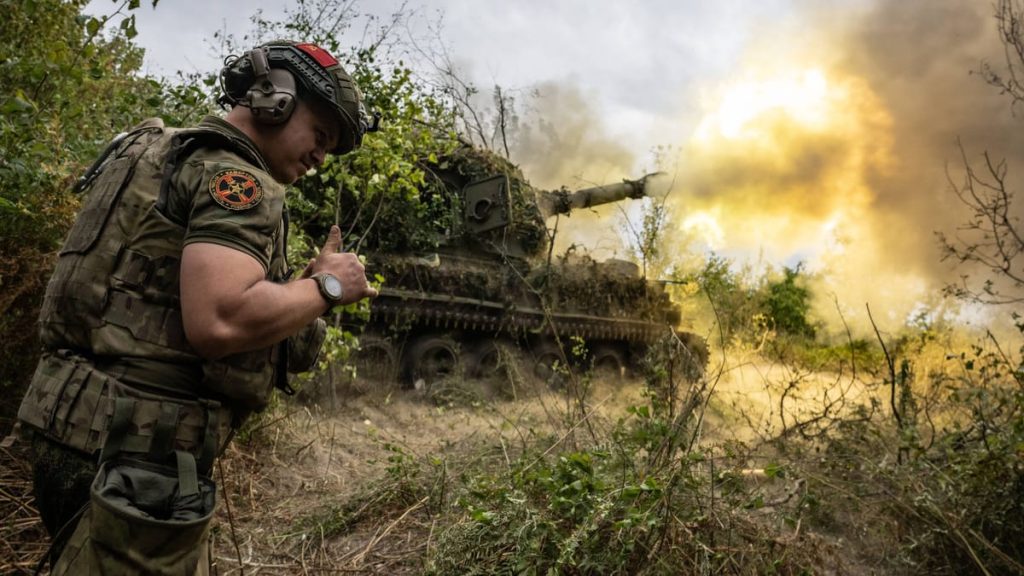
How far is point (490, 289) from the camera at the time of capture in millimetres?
11883

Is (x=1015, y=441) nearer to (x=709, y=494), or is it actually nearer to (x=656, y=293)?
(x=709, y=494)

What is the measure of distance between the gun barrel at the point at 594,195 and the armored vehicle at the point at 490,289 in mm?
27

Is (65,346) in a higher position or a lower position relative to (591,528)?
higher

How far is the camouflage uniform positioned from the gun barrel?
41.1 feet

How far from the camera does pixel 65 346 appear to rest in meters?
1.99

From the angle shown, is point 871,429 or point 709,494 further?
point 871,429

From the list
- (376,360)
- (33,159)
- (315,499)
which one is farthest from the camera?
(376,360)

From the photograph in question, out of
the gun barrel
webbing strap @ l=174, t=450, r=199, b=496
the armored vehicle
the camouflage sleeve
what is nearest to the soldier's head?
the camouflage sleeve

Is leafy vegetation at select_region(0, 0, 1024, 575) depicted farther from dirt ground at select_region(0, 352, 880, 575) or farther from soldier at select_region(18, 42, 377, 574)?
soldier at select_region(18, 42, 377, 574)

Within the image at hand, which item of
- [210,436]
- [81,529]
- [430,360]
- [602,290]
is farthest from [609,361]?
[81,529]

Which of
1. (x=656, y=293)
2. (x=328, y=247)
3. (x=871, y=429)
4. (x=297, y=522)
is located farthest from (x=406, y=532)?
(x=656, y=293)

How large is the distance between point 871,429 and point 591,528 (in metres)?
3.71

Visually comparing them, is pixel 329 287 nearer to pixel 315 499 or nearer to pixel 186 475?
pixel 186 475

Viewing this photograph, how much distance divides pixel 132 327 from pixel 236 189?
1.50ft
